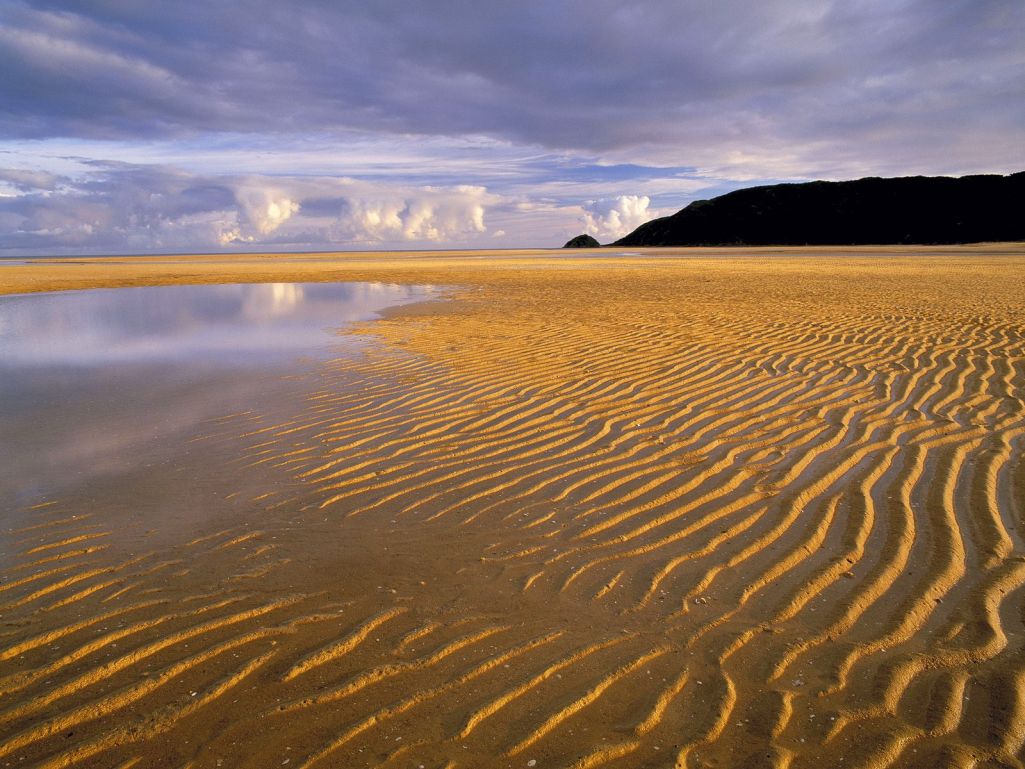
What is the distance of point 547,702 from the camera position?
2.53 m

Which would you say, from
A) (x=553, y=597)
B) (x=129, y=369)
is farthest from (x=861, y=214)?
(x=553, y=597)

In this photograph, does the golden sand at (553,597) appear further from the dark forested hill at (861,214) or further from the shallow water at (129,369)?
the dark forested hill at (861,214)

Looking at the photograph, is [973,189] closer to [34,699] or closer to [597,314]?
[597,314]

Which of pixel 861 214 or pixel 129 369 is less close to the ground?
pixel 861 214

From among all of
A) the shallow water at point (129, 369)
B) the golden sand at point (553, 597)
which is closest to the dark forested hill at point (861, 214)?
the shallow water at point (129, 369)

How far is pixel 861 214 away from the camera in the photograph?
4956 inches

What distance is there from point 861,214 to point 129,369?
475 feet

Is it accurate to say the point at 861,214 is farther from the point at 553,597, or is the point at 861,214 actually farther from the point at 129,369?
the point at 553,597

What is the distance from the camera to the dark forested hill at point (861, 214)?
4183 inches

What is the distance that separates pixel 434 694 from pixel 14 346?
13018 millimetres

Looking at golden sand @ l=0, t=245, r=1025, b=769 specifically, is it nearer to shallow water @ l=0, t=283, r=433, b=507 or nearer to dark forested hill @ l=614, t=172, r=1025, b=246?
shallow water @ l=0, t=283, r=433, b=507

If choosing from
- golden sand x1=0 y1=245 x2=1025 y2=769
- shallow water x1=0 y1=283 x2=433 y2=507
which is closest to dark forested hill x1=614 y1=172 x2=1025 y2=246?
shallow water x1=0 y1=283 x2=433 y2=507

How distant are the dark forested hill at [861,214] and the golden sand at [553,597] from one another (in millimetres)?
121357

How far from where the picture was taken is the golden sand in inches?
93.6
